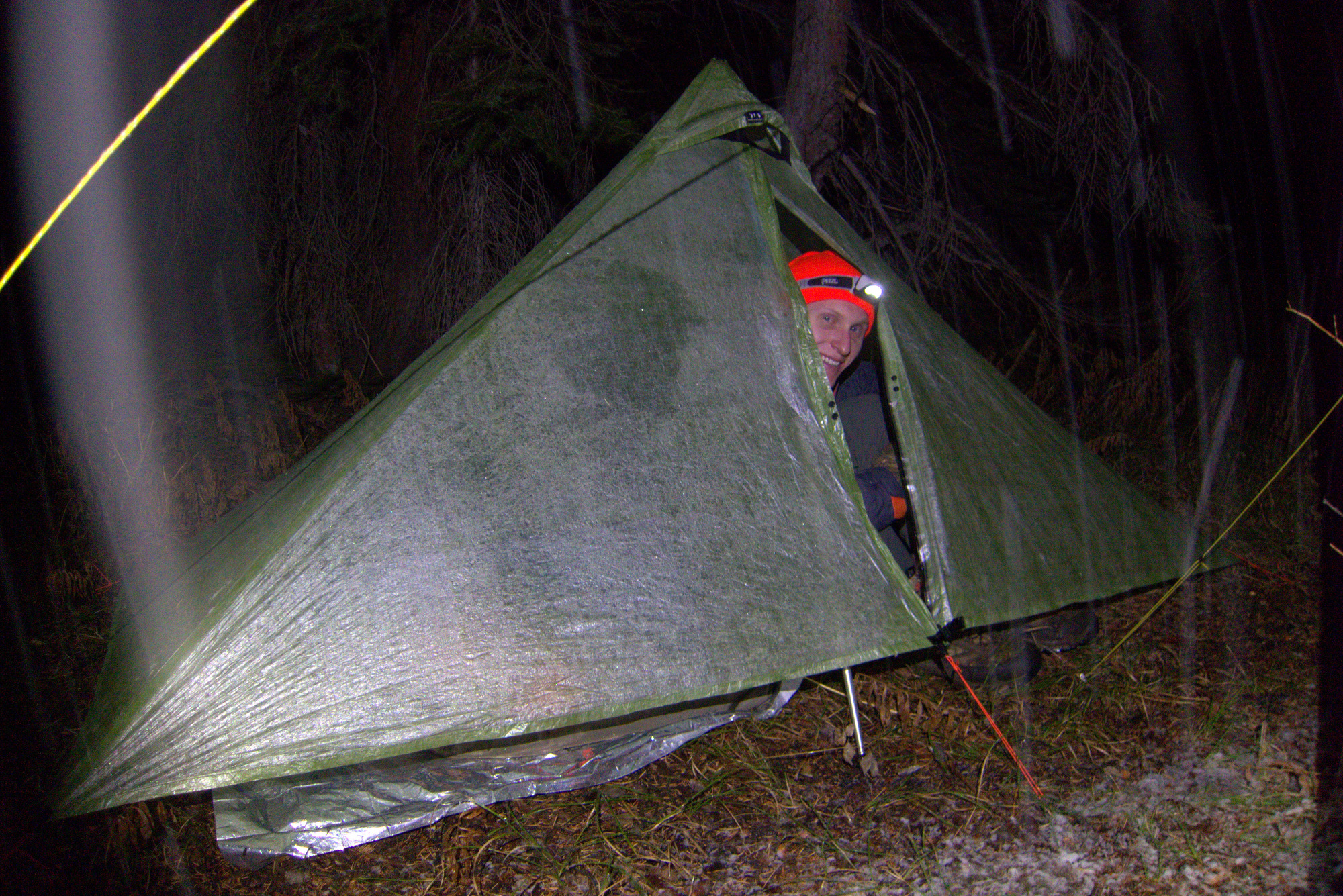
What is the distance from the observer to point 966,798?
2.37m

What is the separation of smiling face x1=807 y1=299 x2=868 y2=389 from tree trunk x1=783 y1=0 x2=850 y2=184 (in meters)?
2.22

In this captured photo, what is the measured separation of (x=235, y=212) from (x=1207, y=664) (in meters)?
6.07

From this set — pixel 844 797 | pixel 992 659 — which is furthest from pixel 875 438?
pixel 844 797

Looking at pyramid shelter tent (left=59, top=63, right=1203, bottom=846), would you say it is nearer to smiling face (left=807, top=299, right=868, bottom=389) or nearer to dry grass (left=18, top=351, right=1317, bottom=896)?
smiling face (left=807, top=299, right=868, bottom=389)

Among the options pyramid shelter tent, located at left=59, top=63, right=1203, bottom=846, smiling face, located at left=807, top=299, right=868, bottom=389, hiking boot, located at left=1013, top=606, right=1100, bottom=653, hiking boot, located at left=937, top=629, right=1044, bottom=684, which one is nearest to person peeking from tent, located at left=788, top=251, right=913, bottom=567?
smiling face, located at left=807, top=299, right=868, bottom=389

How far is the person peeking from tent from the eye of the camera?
109 inches

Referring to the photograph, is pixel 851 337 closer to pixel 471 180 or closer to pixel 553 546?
pixel 553 546

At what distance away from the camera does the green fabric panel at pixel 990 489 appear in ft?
8.35

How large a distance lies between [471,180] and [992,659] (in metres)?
3.73

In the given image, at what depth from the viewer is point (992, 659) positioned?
9.52 feet

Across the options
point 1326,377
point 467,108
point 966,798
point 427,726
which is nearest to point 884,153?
point 467,108

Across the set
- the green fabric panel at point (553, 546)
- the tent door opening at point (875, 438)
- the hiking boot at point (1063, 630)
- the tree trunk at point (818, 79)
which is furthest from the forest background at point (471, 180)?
the green fabric panel at point (553, 546)

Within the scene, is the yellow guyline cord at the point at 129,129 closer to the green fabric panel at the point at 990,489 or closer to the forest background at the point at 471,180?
the green fabric panel at the point at 990,489

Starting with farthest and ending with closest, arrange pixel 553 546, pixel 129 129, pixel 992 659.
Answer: pixel 992 659, pixel 553 546, pixel 129 129
